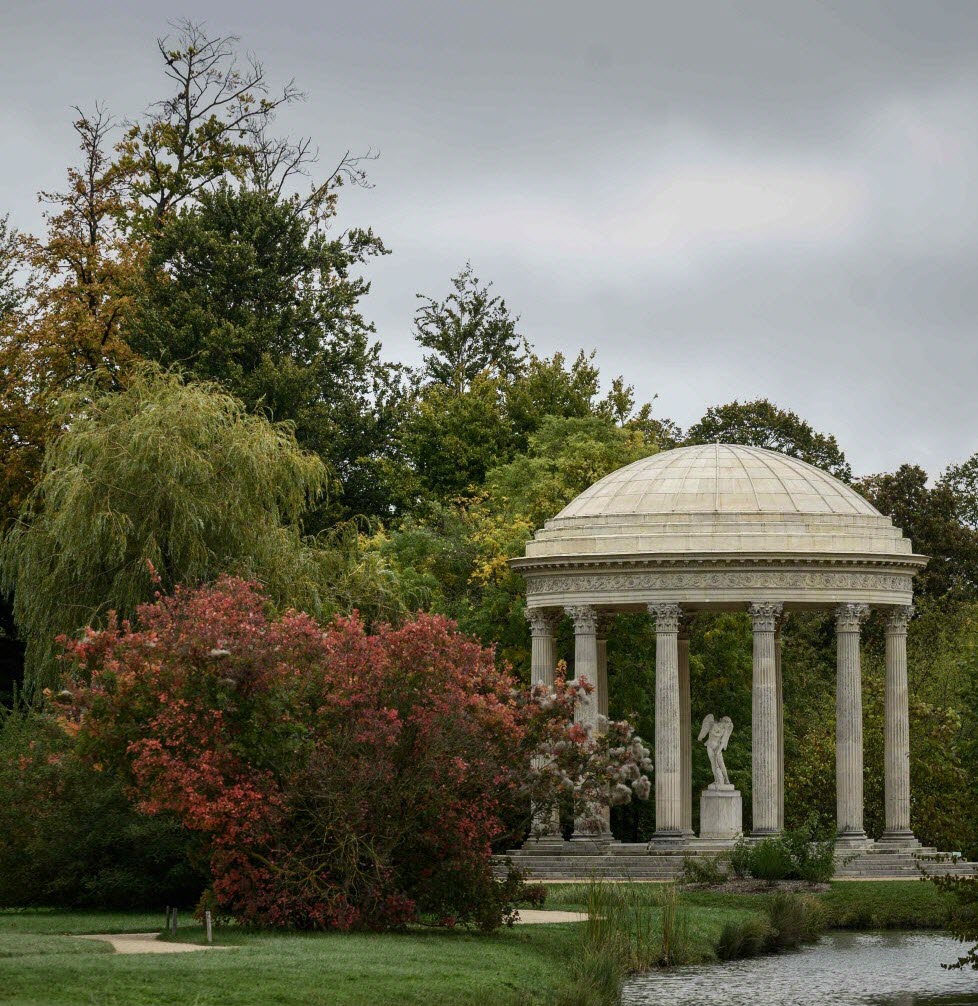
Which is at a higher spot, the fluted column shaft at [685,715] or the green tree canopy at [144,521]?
the green tree canopy at [144,521]

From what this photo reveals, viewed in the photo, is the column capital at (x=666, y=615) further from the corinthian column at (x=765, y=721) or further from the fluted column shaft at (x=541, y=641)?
the fluted column shaft at (x=541, y=641)

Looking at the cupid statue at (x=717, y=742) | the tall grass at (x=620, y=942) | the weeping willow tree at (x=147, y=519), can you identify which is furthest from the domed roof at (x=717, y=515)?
the tall grass at (x=620, y=942)

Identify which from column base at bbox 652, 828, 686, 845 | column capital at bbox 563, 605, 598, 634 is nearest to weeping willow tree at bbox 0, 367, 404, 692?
column capital at bbox 563, 605, 598, 634

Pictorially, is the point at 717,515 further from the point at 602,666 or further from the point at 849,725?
the point at 602,666

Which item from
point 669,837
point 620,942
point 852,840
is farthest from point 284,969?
point 852,840

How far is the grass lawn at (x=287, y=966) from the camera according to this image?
28.0 metres

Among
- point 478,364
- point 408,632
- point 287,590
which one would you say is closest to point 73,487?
point 287,590

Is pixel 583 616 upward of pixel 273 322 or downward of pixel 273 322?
downward

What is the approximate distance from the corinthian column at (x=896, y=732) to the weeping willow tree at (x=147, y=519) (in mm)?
17255

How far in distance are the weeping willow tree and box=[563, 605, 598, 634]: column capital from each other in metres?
9.73

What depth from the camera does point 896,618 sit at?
197ft

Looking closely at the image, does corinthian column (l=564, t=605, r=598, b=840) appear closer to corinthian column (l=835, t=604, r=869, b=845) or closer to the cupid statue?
the cupid statue

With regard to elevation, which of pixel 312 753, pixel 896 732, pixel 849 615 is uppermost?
pixel 849 615

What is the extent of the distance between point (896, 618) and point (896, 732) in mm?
3172
